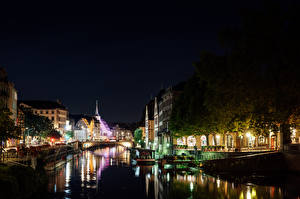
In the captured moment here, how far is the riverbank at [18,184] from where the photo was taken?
1180 inches

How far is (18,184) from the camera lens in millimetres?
34156

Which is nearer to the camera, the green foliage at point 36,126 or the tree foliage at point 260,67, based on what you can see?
the tree foliage at point 260,67

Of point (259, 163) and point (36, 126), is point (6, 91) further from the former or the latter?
point (259, 163)

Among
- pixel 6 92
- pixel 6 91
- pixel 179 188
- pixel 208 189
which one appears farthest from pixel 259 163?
pixel 6 91

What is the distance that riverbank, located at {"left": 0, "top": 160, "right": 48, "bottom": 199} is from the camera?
2997cm

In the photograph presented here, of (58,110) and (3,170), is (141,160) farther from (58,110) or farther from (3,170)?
(58,110)

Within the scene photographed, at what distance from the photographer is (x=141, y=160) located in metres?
90.1

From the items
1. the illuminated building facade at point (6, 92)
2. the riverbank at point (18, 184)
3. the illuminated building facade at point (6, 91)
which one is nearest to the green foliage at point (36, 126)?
the illuminated building facade at point (6, 92)

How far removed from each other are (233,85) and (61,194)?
73.1ft

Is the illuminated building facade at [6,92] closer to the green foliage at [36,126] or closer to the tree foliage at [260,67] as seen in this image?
the green foliage at [36,126]

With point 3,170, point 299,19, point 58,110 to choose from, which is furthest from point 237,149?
point 58,110

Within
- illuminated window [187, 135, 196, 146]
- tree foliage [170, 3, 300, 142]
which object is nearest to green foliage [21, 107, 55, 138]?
illuminated window [187, 135, 196, 146]

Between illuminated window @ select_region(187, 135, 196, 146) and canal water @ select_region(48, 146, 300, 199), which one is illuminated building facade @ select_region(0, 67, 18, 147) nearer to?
canal water @ select_region(48, 146, 300, 199)

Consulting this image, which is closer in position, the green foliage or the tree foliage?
the tree foliage
